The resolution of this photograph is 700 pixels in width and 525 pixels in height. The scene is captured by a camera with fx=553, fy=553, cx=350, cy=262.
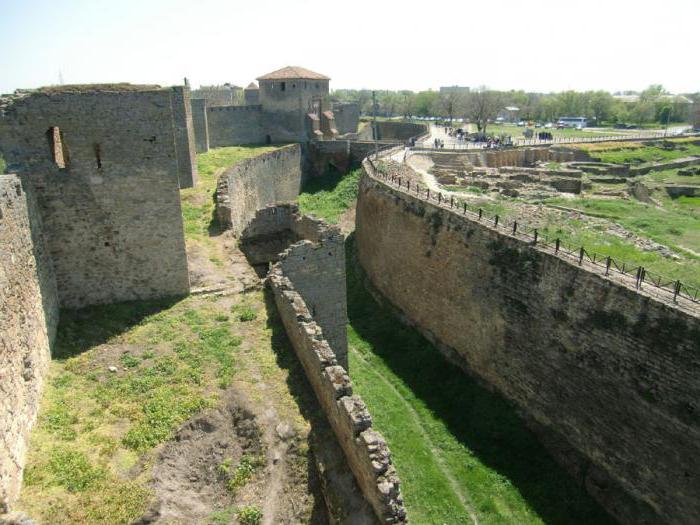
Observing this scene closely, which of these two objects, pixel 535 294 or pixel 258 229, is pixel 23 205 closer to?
pixel 258 229

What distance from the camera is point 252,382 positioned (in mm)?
9516

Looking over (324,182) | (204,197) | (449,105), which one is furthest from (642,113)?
(204,197)

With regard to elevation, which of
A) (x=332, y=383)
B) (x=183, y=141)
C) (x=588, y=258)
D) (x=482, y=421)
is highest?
(x=183, y=141)

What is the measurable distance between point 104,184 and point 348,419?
7406mm

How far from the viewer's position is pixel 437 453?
47.3 ft

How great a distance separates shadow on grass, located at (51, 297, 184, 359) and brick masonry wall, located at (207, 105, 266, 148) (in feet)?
94.2

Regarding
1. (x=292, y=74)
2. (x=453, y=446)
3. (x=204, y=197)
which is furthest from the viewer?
(x=292, y=74)

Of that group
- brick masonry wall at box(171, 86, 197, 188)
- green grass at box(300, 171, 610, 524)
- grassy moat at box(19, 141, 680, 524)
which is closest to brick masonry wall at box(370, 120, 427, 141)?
brick masonry wall at box(171, 86, 197, 188)

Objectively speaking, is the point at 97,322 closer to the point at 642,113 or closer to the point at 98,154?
the point at 98,154

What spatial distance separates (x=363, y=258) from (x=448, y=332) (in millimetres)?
8377

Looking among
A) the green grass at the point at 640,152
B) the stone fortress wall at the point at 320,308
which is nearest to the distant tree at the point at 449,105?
the green grass at the point at 640,152

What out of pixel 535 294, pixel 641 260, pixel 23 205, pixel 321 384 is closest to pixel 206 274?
pixel 23 205

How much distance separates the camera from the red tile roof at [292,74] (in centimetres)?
4197

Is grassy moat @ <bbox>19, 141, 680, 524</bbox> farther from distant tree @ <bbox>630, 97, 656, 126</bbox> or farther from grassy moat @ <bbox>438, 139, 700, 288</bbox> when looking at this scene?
distant tree @ <bbox>630, 97, 656, 126</bbox>
